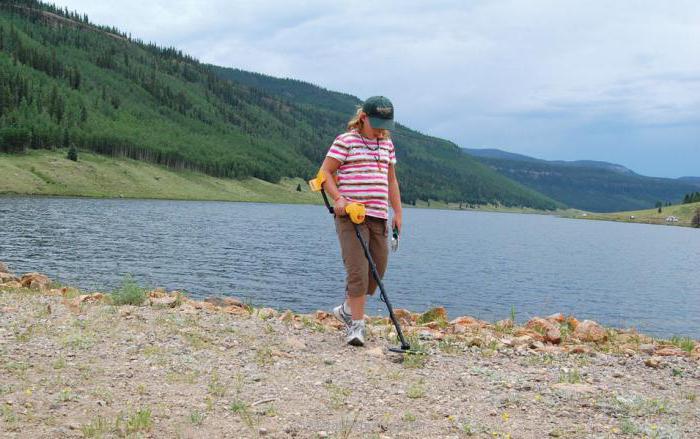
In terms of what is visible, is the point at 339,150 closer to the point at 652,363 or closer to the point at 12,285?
the point at 652,363

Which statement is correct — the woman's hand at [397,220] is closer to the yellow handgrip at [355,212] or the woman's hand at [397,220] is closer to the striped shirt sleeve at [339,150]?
the yellow handgrip at [355,212]

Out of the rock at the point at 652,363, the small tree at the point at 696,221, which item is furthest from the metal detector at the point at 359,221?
the small tree at the point at 696,221

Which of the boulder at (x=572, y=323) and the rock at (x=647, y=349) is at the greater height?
the rock at (x=647, y=349)

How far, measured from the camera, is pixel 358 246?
29.5ft

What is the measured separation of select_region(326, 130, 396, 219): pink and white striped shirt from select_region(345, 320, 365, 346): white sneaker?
1.67 metres

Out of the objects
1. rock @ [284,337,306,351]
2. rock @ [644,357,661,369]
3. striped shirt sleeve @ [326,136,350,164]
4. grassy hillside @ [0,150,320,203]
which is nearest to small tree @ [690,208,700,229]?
grassy hillside @ [0,150,320,203]

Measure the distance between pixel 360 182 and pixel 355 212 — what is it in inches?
23.5

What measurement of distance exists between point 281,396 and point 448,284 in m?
33.8

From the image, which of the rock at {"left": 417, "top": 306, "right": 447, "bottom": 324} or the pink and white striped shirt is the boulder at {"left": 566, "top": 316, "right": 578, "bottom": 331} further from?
the pink and white striped shirt

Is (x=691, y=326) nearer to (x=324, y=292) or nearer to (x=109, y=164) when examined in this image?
(x=324, y=292)

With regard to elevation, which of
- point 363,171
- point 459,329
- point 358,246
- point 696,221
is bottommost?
point 459,329

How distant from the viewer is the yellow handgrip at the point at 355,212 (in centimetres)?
860

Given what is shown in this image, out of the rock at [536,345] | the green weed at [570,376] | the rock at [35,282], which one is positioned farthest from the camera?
the rock at [35,282]

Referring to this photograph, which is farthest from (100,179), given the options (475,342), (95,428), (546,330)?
(95,428)
